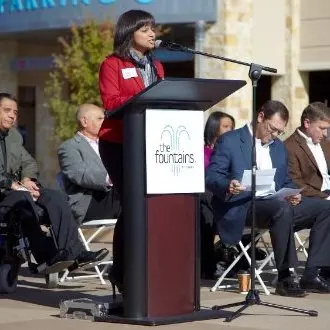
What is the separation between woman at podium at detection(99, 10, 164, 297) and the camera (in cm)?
815

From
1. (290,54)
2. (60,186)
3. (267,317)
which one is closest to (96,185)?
(60,186)

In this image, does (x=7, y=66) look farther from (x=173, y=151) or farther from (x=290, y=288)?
(x=173, y=151)

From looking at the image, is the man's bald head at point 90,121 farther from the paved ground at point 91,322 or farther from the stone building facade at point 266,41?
the stone building facade at point 266,41

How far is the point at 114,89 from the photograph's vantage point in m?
8.20

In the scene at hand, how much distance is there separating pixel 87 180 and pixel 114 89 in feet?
8.08

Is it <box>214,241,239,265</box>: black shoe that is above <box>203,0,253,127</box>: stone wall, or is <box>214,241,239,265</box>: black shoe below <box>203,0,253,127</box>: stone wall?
below

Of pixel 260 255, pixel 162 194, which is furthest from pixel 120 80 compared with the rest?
pixel 260 255

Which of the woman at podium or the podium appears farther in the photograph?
the woman at podium

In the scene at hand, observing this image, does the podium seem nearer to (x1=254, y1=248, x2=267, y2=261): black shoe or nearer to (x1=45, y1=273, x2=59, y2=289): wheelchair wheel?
(x1=45, y1=273, x2=59, y2=289): wheelchair wheel

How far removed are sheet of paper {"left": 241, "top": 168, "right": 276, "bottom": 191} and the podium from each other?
1.55 meters

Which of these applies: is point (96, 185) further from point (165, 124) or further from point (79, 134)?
point (165, 124)

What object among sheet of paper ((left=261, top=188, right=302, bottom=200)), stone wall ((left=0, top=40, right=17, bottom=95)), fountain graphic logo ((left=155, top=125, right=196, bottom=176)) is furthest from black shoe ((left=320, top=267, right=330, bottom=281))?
stone wall ((left=0, top=40, right=17, bottom=95))

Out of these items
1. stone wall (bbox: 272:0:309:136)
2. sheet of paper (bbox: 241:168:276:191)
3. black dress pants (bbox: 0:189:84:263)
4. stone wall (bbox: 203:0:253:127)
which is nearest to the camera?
sheet of paper (bbox: 241:168:276:191)

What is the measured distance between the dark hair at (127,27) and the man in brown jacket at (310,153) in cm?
271
